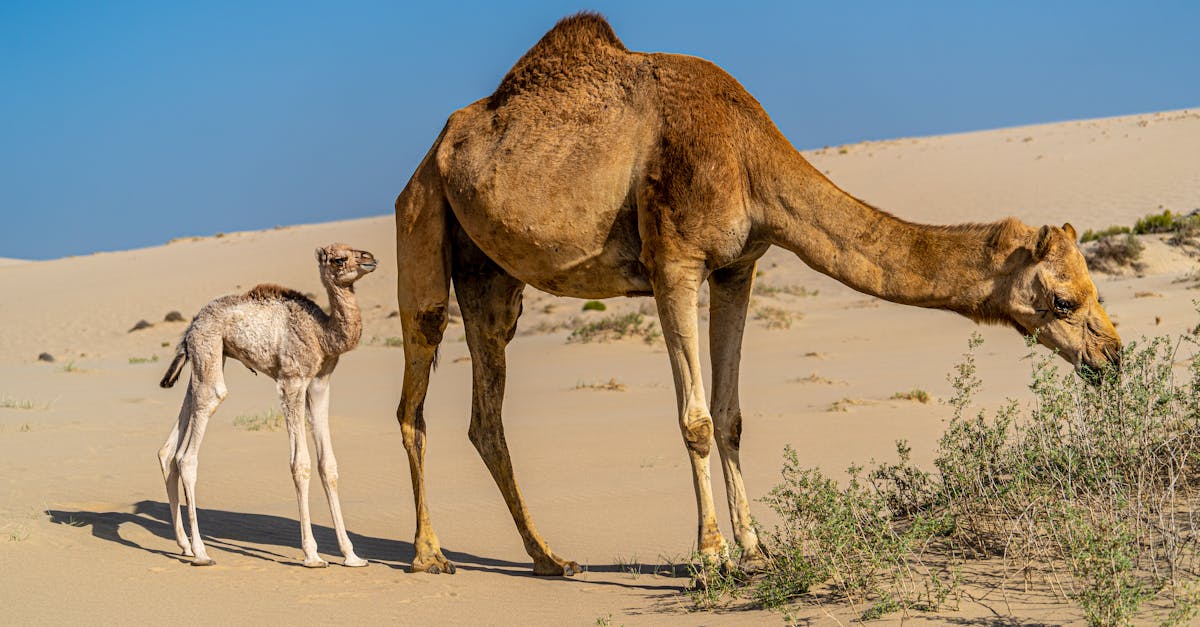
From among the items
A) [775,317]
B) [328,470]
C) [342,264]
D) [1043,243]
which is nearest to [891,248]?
[1043,243]

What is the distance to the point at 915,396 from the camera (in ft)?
41.0

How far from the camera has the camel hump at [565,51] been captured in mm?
6980

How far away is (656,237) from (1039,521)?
2.33m

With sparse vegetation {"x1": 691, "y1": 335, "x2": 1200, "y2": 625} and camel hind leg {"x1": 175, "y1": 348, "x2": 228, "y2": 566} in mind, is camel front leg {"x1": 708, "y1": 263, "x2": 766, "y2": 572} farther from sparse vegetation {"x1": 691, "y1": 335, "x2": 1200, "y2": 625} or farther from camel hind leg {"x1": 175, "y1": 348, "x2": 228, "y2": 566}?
camel hind leg {"x1": 175, "y1": 348, "x2": 228, "y2": 566}

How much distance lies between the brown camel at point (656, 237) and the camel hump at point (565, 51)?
0.04 feet

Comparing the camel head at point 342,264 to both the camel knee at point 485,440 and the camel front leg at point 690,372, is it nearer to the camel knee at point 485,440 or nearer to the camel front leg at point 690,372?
the camel knee at point 485,440

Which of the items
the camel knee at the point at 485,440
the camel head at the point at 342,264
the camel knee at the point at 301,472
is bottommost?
the camel knee at the point at 301,472

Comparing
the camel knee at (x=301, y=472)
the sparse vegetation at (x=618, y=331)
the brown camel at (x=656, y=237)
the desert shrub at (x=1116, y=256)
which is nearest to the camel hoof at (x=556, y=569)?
the brown camel at (x=656, y=237)

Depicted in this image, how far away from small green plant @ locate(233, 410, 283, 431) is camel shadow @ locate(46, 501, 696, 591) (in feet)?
14.1

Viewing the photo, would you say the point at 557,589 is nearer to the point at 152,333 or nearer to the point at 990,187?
the point at 152,333

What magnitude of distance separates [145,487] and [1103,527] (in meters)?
7.57

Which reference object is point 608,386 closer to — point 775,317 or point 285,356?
point 775,317

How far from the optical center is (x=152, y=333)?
3397 cm

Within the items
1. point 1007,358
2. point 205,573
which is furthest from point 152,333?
point 205,573
